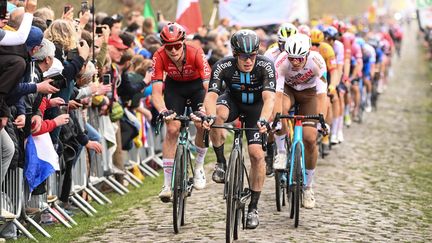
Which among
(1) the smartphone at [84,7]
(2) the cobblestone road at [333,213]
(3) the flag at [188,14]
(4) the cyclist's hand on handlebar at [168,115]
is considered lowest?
(2) the cobblestone road at [333,213]

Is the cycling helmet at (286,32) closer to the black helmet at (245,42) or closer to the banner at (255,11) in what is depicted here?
the black helmet at (245,42)

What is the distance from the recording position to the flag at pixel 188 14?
757 inches

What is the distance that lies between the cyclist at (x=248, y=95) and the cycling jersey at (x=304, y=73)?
3.88ft

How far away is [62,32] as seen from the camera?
12.4m

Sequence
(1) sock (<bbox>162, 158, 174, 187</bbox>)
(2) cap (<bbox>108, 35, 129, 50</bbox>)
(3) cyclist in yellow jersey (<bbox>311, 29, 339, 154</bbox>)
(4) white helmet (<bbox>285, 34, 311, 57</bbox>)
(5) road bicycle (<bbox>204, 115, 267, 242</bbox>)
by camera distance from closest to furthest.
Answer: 1. (5) road bicycle (<bbox>204, 115, 267, 242</bbox>)
2. (1) sock (<bbox>162, 158, 174, 187</bbox>)
3. (4) white helmet (<bbox>285, 34, 311, 57</bbox>)
4. (2) cap (<bbox>108, 35, 129, 50</bbox>)
5. (3) cyclist in yellow jersey (<bbox>311, 29, 339, 154</bbox>)

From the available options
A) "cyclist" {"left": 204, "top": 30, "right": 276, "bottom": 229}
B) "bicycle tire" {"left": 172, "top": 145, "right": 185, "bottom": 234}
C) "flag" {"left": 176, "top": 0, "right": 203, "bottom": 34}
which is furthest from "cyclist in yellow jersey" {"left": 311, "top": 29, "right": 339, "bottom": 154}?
"bicycle tire" {"left": 172, "top": 145, "right": 185, "bottom": 234}

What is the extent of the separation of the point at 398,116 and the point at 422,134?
526cm

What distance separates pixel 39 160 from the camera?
11555 millimetres

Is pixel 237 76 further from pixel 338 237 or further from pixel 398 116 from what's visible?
pixel 398 116

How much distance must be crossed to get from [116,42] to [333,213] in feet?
13.6

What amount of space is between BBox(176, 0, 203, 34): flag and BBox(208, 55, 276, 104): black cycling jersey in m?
7.17

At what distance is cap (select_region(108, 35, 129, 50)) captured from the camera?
1570 centimetres

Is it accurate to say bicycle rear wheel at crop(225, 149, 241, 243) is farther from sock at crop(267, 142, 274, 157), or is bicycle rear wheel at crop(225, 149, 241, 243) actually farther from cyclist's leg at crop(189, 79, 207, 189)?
sock at crop(267, 142, 274, 157)

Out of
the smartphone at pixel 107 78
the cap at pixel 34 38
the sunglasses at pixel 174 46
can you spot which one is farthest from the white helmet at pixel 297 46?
the cap at pixel 34 38
